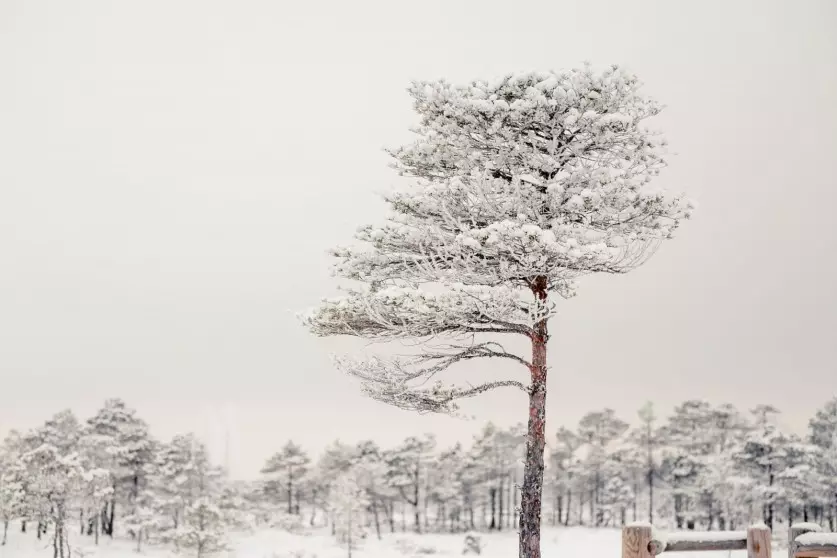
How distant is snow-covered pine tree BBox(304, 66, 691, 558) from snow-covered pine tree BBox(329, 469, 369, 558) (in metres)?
35.1

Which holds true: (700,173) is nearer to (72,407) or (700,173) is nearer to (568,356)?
(568,356)

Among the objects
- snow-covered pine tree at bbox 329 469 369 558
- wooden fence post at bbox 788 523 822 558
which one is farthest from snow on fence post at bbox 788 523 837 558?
snow-covered pine tree at bbox 329 469 369 558

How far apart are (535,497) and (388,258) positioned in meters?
4.21

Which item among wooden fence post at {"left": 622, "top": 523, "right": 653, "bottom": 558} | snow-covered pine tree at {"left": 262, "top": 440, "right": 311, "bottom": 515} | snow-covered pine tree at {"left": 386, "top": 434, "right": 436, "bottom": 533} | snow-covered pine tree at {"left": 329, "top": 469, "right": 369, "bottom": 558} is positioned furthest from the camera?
snow-covered pine tree at {"left": 262, "top": 440, "right": 311, "bottom": 515}

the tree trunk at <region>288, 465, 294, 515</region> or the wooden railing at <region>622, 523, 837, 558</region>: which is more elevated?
the wooden railing at <region>622, 523, 837, 558</region>

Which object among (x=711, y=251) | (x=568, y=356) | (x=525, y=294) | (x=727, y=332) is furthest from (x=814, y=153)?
(x=525, y=294)

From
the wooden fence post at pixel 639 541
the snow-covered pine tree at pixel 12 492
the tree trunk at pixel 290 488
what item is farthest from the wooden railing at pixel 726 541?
the tree trunk at pixel 290 488

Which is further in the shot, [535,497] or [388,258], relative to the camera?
[388,258]

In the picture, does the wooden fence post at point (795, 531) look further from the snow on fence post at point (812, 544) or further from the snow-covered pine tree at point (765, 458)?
the snow-covered pine tree at point (765, 458)

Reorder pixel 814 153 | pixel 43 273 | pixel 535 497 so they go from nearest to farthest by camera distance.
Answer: pixel 535 497 < pixel 814 153 < pixel 43 273

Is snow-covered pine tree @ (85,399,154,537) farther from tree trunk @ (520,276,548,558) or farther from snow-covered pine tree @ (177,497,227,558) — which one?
tree trunk @ (520,276,548,558)

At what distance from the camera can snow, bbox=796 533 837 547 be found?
301 inches

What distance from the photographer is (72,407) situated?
49562mm

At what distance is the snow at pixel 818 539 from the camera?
7.66 metres
